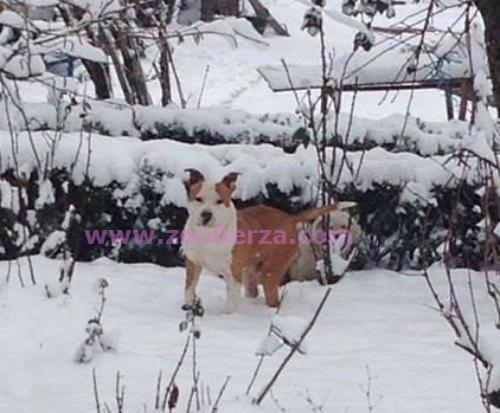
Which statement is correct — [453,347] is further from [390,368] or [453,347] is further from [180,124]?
[180,124]

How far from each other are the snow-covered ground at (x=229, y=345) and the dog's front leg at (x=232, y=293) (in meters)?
0.06

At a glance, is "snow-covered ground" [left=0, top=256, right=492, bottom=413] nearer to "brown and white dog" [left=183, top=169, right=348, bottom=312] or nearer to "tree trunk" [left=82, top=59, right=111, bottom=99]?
"brown and white dog" [left=183, top=169, right=348, bottom=312]

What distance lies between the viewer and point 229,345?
5223 mm

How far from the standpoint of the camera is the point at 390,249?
23.7 ft

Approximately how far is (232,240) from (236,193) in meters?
1.33

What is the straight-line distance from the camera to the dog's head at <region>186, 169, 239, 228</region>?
5617 mm

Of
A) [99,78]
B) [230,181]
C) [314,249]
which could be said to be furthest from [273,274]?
[99,78]

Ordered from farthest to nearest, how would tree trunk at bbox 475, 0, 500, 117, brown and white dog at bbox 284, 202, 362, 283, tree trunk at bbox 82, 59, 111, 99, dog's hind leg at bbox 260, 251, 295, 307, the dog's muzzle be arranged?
tree trunk at bbox 82, 59, 111, 99, brown and white dog at bbox 284, 202, 362, 283, dog's hind leg at bbox 260, 251, 295, 307, the dog's muzzle, tree trunk at bbox 475, 0, 500, 117

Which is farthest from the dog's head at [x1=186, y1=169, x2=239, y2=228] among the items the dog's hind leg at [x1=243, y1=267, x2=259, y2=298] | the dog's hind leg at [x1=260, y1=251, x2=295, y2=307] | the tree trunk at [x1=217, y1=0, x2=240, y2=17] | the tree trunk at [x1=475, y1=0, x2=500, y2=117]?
the tree trunk at [x1=217, y1=0, x2=240, y2=17]

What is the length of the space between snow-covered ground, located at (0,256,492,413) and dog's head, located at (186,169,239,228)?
511 millimetres

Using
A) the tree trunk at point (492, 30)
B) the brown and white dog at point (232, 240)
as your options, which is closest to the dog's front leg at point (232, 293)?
the brown and white dog at point (232, 240)

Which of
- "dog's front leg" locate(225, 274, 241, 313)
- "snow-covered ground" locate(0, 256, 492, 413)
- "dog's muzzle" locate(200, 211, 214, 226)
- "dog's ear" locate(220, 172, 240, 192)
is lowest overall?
"snow-covered ground" locate(0, 256, 492, 413)

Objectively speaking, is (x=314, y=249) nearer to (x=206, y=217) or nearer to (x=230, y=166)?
(x=230, y=166)

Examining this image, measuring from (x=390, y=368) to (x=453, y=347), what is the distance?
0.56 meters
